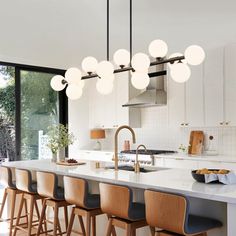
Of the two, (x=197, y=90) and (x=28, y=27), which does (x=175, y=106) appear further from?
(x=28, y=27)

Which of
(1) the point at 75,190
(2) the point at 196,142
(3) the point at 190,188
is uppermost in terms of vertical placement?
(2) the point at 196,142

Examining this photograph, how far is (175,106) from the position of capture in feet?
19.7

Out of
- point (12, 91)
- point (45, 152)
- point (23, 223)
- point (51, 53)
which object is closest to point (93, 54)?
point (51, 53)

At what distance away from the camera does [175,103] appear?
6012 mm

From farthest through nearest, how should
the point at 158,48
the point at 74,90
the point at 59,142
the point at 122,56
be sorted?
the point at 59,142
the point at 74,90
the point at 122,56
the point at 158,48

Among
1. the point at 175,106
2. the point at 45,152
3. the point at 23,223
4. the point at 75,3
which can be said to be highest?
the point at 75,3

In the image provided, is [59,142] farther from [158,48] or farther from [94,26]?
[94,26]

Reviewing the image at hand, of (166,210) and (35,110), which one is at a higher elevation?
(35,110)

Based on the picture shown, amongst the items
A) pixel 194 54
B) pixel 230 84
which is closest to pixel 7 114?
pixel 230 84

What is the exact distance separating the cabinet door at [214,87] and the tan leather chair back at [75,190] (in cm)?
287

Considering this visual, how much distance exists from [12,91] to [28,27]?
1.25 m

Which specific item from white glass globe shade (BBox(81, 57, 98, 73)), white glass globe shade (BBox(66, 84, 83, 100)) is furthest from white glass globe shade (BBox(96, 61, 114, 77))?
white glass globe shade (BBox(66, 84, 83, 100))

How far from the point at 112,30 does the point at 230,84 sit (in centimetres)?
227

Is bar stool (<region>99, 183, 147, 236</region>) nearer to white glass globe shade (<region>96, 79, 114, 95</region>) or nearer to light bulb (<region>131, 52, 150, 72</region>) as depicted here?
light bulb (<region>131, 52, 150, 72</region>)
